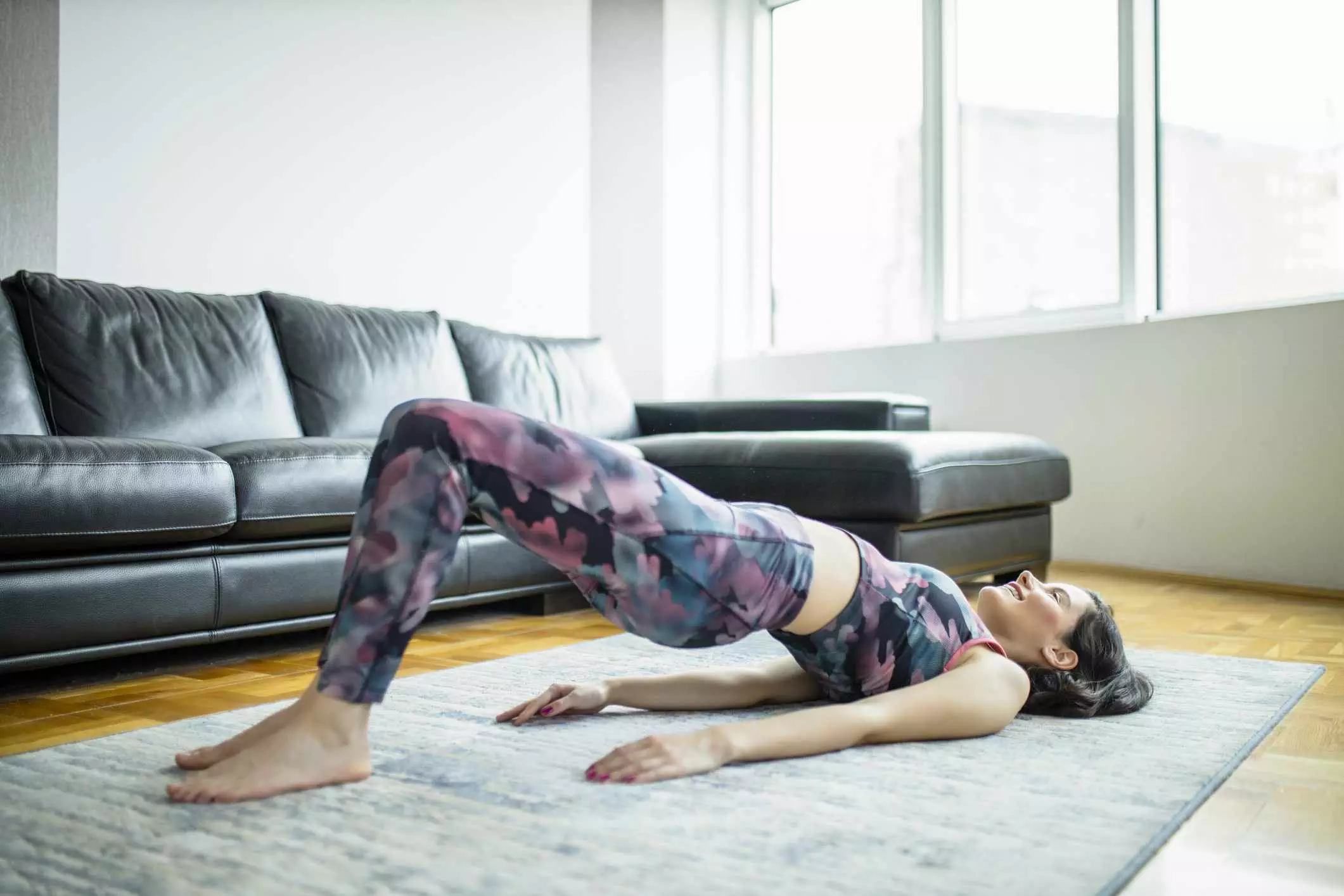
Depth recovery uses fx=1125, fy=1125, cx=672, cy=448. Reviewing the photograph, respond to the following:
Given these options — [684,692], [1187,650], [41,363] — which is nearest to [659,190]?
[41,363]

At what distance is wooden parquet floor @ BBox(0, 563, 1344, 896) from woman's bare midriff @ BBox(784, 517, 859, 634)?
481mm

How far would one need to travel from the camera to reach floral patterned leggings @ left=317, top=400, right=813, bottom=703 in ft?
4.12

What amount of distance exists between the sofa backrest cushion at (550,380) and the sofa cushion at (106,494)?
1.33 m

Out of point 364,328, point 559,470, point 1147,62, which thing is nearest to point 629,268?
point 364,328

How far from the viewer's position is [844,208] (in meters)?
5.12

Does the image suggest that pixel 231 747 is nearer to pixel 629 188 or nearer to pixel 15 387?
pixel 15 387

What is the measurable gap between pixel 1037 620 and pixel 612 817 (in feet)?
2.45

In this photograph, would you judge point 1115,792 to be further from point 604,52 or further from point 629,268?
point 604,52

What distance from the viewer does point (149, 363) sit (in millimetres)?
2689

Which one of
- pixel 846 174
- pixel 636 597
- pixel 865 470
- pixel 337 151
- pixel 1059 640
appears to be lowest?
pixel 1059 640

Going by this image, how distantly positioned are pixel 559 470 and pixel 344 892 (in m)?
0.49

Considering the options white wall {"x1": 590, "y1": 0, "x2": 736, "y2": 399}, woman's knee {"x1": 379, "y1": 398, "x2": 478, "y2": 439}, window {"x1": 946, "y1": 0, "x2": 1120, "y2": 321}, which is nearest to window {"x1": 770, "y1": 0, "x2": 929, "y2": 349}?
window {"x1": 946, "y1": 0, "x2": 1120, "y2": 321}

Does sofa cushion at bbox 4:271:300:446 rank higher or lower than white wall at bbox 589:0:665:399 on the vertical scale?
lower

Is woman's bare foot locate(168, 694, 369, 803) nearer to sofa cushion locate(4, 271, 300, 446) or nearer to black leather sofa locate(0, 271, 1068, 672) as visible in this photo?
black leather sofa locate(0, 271, 1068, 672)
